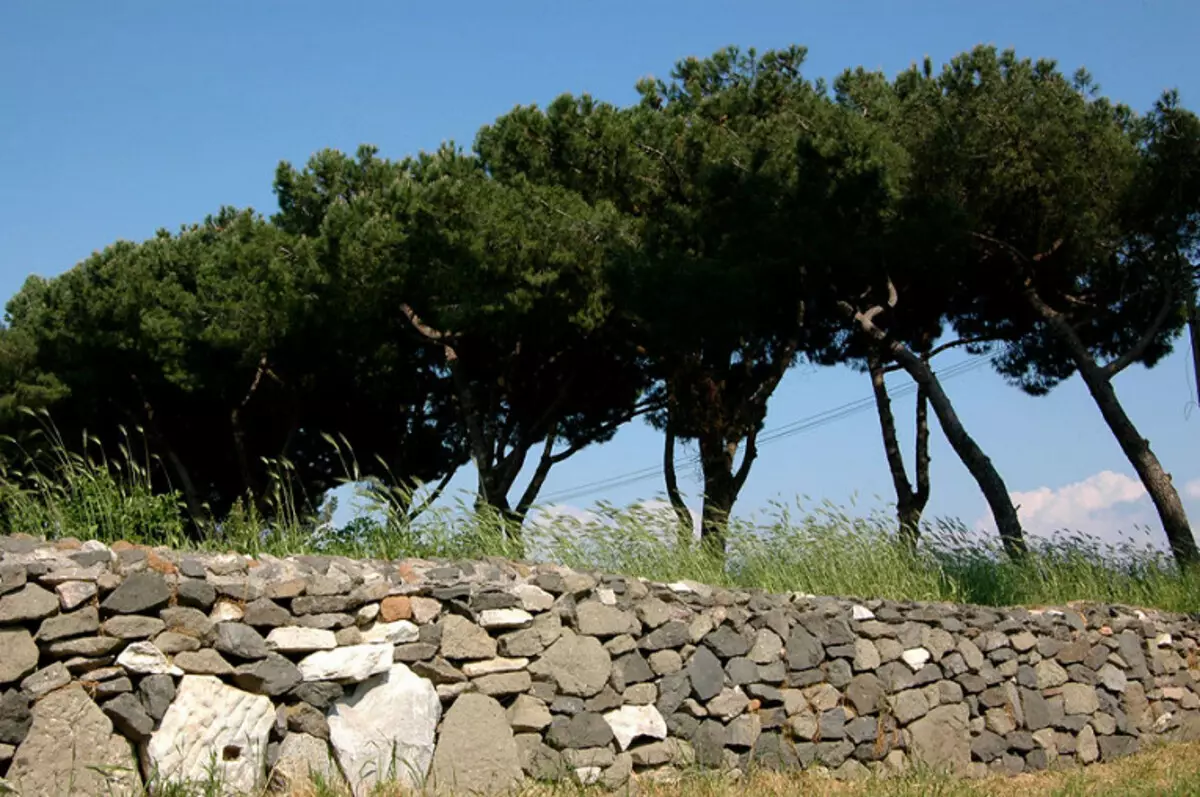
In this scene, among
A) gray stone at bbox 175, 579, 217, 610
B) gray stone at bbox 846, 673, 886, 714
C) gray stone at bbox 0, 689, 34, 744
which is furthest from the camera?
gray stone at bbox 846, 673, 886, 714

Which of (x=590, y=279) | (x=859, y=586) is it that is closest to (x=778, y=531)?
(x=859, y=586)

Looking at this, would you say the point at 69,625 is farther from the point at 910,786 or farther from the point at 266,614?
the point at 910,786

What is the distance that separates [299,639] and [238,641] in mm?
279

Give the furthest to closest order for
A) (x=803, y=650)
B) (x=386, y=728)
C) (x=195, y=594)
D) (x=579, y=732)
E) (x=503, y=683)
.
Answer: (x=803, y=650)
(x=579, y=732)
(x=503, y=683)
(x=386, y=728)
(x=195, y=594)

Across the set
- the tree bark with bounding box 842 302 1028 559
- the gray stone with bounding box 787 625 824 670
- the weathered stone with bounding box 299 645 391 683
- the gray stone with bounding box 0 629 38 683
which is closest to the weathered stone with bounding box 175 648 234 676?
the weathered stone with bounding box 299 645 391 683

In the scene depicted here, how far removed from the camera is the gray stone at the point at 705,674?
6344 mm

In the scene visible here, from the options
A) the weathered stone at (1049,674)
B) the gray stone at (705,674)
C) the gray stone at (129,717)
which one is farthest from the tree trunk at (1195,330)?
the gray stone at (129,717)

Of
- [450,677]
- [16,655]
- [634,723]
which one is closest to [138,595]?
[16,655]

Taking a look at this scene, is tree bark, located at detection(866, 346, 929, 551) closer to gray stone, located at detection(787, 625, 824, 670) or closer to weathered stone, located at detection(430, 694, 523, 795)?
gray stone, located at detection(787, 625, 824, 670)

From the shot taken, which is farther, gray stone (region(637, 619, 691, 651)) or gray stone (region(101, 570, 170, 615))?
gray stone (region(637, 619, 691, 651))

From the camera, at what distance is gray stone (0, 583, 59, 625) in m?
4.57

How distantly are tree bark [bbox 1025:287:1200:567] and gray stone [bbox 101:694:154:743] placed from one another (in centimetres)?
1009

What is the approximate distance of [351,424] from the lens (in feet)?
62.0

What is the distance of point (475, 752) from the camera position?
5.41 metres
